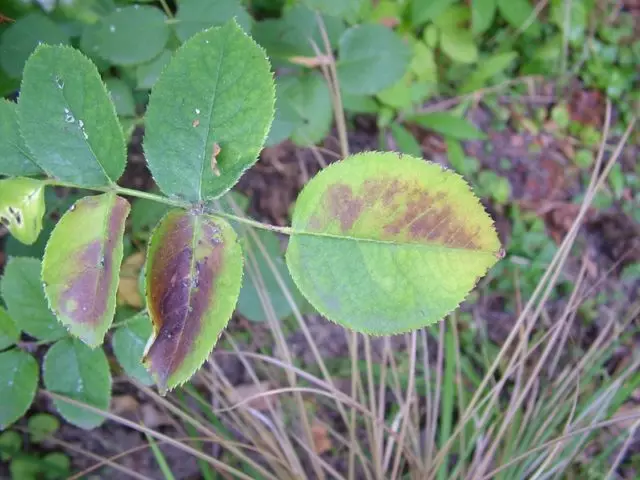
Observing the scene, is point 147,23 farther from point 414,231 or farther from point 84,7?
point 414,231

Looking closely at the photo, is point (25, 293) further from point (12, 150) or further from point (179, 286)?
point (179, 286)

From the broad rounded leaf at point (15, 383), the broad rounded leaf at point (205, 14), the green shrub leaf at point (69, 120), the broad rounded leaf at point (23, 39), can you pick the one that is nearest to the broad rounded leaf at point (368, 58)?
the broad rounded leaf at point (205, 14)

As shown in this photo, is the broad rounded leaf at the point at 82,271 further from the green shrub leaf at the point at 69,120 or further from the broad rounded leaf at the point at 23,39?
the broad rounded leaf at the point at 23,39

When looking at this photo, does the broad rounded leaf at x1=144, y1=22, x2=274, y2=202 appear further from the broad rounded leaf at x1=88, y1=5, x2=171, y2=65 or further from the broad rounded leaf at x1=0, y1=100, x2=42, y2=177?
the broad rounded leaf at x1=88, y1=5, x2=171, y2=65

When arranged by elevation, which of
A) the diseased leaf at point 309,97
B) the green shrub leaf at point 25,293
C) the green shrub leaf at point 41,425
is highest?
the diseased leaf at point 309,97

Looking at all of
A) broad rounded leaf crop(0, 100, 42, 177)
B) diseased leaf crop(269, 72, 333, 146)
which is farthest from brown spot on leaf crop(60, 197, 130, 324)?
diseased leaf crop(269, 72, 333, 146)

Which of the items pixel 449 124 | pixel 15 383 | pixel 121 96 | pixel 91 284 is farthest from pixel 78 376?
pixel 449 124
